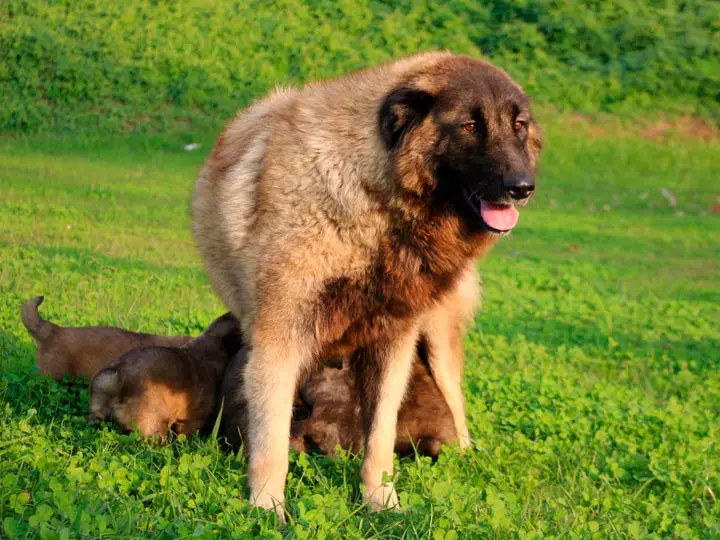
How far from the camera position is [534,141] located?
16.4ft

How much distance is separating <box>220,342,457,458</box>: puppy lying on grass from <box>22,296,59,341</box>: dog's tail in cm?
116

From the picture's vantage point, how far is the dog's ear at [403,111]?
4.58 metres

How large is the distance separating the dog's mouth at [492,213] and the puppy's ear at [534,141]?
0.36 metres

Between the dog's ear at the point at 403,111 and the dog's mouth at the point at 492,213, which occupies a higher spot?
the dog's ear at the point at 403,111

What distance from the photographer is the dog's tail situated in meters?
5.84

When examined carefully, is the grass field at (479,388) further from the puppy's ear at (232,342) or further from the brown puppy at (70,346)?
the puppy's ear at (232,342)

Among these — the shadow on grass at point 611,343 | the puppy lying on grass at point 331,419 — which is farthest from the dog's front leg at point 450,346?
the shadow on grass at point 611,343

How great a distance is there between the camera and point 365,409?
5332 millimetres

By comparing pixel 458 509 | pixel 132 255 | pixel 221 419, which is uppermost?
pixel 458 509

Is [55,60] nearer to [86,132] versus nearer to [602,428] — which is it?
[86,132]

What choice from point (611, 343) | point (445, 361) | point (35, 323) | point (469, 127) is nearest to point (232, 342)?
point (35, 323)

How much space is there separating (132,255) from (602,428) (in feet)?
19.3

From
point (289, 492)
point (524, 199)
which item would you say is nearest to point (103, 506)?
point (289, 492)

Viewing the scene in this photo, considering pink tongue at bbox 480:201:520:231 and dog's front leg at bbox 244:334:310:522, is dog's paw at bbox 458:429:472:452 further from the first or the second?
pink tongue at bbox 480:201:520:231
